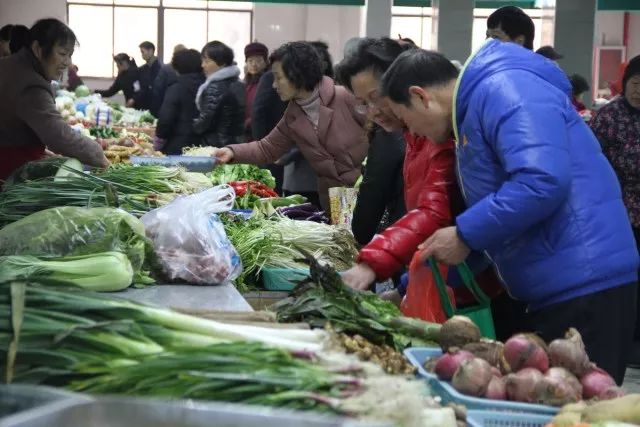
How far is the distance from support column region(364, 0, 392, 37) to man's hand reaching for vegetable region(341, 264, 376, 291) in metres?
11.1

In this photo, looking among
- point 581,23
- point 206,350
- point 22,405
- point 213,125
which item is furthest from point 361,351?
point 581,23

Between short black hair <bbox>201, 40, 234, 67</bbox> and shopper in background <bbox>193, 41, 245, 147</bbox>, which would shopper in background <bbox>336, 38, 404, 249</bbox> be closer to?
shopper in background <bbox>193, 41, 245, 147</bbox>

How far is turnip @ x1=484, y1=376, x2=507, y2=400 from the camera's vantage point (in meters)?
2.71

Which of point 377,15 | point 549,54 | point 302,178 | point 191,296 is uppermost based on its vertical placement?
point 377,15

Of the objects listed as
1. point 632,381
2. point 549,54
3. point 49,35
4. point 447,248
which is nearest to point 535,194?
point 447,248

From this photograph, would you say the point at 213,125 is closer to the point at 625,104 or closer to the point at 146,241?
the point at 625,104

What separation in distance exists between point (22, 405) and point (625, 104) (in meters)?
6.31

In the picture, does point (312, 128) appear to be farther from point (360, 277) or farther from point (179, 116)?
point (179, 116)

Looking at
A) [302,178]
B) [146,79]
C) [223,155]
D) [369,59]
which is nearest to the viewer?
[369,59]

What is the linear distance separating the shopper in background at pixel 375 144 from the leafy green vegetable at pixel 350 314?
1.38 m

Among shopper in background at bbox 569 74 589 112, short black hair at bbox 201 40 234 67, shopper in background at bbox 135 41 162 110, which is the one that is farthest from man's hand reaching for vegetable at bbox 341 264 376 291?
shopper in background at bbox 135 41 162 110

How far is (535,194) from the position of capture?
337cm

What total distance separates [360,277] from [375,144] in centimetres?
117

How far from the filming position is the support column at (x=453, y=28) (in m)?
13.5
